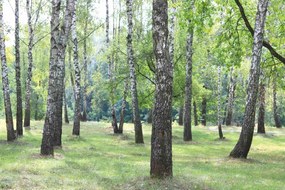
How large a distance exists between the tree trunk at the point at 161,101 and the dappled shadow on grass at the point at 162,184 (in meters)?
0.30

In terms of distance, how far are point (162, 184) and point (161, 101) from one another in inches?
97.0

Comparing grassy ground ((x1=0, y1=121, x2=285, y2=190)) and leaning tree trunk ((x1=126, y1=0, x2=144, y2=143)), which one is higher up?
leaning tree trunk ((x1=126, y1=0, x2=144, y2=143))

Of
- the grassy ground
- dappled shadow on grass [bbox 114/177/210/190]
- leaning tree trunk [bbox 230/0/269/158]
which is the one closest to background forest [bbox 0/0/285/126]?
leaning tree trunk [bbox 230/0/269/158]

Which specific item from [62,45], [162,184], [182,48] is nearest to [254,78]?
[162,184]

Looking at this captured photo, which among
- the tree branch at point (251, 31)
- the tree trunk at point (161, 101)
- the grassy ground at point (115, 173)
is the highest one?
the tree branch at point (251, 31)

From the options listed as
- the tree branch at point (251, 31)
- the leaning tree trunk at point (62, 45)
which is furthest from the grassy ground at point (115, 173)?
the tree branch at point (251, 31)

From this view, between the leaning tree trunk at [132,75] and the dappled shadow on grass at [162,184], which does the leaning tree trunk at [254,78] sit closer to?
the dappled shadow on grass at [162,184]

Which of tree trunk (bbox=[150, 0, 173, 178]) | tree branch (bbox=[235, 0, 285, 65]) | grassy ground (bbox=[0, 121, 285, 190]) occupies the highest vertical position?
tree branch (bbox=[235, 0, 285, 65])

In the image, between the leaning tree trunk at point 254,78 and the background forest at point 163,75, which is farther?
the leaning tree trunk at point 254,78

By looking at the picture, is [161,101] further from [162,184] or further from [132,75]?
[132,75]

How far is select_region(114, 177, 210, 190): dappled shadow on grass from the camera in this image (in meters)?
11.0

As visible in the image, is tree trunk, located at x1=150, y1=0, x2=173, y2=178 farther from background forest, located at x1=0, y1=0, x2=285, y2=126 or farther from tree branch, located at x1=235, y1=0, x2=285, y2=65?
tree branch, located at x1=235, y1=0, x2=285, y2=65

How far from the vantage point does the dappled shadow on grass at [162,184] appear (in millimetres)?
10953

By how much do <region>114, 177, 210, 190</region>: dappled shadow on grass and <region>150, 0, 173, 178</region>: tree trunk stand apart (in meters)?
0.30
